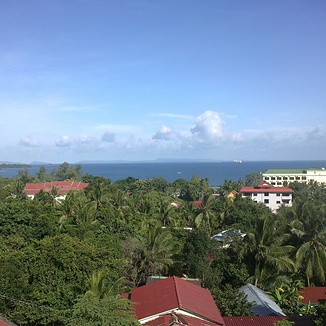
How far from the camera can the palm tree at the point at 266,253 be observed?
24.5 metres

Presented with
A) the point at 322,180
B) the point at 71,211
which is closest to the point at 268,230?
the point at 71,211

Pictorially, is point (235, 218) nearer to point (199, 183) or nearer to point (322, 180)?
point (199, 183)

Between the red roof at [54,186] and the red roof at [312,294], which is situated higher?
the red roof at [54,186]

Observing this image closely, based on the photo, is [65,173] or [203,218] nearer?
[203,218]

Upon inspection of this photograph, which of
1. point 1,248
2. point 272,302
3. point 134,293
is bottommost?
point 272,302

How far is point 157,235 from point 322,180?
91.6 meters

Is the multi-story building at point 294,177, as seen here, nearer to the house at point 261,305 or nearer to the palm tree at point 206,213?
the palm tree at point 206,213

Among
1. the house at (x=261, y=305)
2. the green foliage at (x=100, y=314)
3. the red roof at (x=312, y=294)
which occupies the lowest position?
the red roof at (x=312, y=294)

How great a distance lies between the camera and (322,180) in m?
106

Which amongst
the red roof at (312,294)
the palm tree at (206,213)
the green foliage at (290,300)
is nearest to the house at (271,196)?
the palm tree at (206,213)

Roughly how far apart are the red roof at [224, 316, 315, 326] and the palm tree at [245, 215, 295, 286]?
7496 mm

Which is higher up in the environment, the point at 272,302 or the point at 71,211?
the point at 71,211

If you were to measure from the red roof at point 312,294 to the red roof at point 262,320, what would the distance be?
261 inches

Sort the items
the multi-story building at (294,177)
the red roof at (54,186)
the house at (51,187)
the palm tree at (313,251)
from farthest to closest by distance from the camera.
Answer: the multi-story building at (294,177), the red roof at (54,186), the house at (51,187), the palm tree at (313,251)
